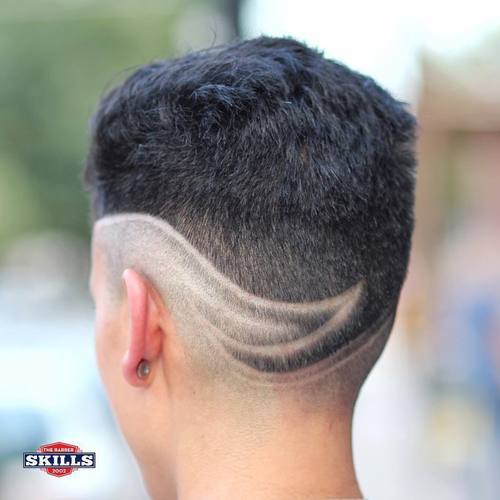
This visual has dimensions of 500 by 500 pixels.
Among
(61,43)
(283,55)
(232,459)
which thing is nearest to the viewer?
(232,459)

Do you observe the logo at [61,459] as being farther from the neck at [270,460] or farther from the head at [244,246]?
the neck at [270,460]

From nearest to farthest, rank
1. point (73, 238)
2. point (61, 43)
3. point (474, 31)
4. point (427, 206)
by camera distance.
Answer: point (474, 31) → point (427, 206) → point (61, 43) → point (73, 238)

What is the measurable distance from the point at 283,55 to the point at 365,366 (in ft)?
1.97

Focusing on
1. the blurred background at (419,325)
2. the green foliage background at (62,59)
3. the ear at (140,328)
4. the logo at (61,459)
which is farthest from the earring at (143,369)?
the green foliage background at (62,59)

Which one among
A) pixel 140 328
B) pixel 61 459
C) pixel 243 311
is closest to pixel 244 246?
pixel 243 311

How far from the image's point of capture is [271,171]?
4.08ft

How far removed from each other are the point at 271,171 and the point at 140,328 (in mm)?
346

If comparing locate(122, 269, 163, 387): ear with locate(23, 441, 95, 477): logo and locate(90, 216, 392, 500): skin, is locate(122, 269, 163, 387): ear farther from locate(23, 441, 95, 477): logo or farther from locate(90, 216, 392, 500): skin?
locate(23, 441, 95, 477): logo

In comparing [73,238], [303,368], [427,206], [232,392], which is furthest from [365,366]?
[73,238]

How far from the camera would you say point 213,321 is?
1.29 m

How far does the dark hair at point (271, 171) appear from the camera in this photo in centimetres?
125

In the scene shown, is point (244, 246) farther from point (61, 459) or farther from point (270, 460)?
point (61, 459)

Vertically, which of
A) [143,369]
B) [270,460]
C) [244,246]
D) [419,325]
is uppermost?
[419,325]

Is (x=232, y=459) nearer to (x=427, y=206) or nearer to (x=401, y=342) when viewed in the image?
(x=401, y=342)
